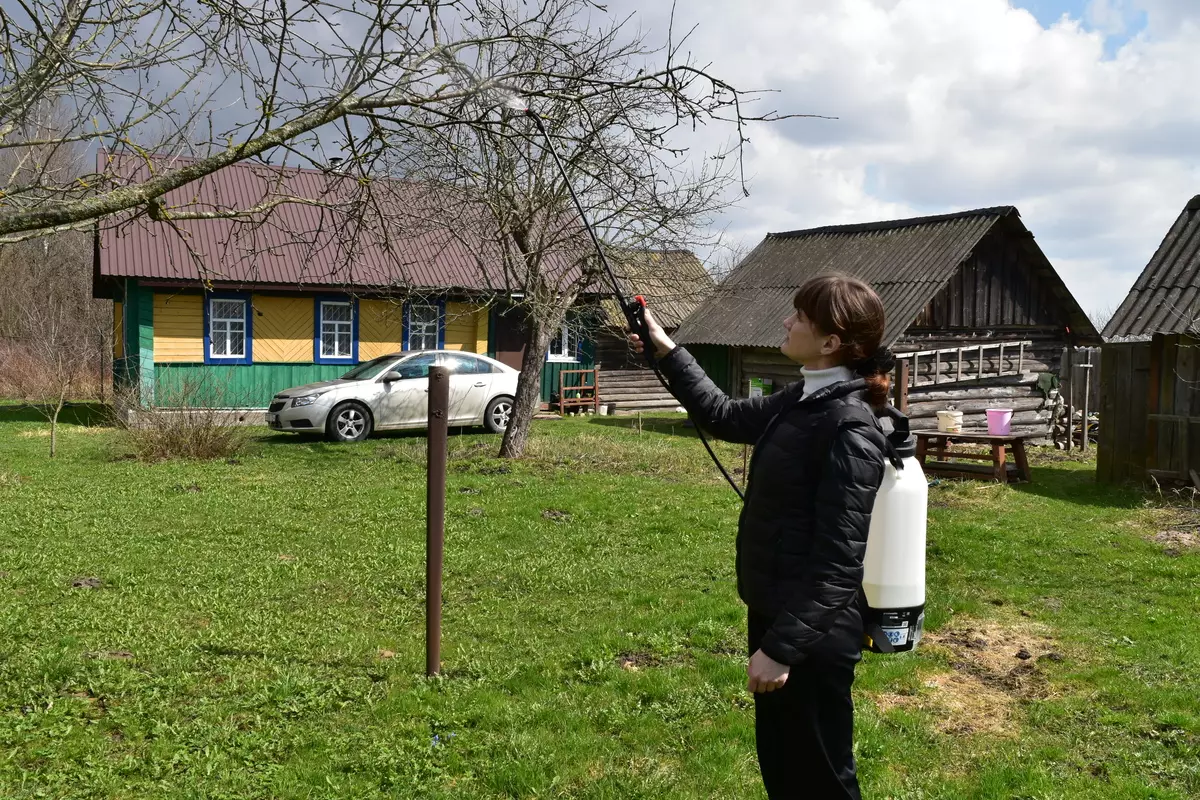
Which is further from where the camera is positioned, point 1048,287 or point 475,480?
point 1048,287

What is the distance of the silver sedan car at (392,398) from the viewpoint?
15977mm

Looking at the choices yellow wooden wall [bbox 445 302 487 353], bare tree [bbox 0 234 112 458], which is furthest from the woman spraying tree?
yellow wooden wall [bbox 445 302 487 353]

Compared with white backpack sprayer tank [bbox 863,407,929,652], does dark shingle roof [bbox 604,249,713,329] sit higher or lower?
higher

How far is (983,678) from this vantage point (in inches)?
211

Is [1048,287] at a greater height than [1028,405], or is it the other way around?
[1048,287]

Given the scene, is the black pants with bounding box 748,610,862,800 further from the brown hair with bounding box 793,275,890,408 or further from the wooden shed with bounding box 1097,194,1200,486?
the wooden shed with bounding box 1097,194,1200,486

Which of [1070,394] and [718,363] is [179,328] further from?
[1070,394]

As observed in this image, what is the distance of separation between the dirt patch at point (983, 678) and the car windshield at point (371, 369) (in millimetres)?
12316

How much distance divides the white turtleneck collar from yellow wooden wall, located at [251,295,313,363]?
18.9m

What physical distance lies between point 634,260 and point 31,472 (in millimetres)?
8275

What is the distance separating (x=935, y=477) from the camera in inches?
Result: 547

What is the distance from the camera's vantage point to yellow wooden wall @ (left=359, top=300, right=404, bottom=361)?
70.4 feet

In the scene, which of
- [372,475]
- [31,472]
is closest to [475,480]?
[372,475]

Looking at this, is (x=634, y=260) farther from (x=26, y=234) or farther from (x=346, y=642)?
(x=26, y=234)
